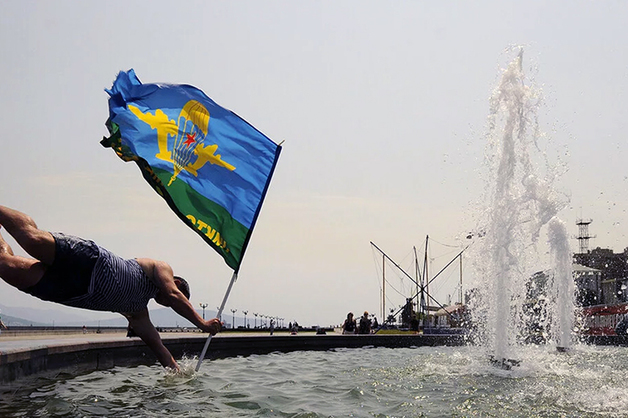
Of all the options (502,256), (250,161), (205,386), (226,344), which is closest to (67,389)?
(205,386)

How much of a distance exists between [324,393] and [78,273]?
12.4 feet

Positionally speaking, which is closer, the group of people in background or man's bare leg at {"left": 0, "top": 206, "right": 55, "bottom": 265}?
man's bare leg at {"left": 0, "top": 206, "right": 55, "bottom": 265}

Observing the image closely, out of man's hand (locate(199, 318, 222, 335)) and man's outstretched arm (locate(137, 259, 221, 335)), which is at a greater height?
man's outstretched arm (locate(137, 259, 221, 335))

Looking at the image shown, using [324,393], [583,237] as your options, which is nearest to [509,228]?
[324,393]

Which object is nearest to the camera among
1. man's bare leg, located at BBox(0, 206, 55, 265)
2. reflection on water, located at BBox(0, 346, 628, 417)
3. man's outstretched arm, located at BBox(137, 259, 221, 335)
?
man's bare leg, located at BBox(0, 206, 55, 265)

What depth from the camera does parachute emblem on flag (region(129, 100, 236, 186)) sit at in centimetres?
818

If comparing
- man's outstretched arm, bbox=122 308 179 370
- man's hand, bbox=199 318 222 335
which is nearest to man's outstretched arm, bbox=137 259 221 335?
man's hand, bbox=199 318 222 335

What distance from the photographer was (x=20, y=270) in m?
6.00

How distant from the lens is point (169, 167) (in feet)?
26.6

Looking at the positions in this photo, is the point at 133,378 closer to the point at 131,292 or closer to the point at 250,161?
Answer: the point at 131,292

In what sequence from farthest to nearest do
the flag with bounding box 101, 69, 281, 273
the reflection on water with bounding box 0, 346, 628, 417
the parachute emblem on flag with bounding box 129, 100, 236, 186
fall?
the parachute emblem on flag with bounding box 129, 100, 236, 186 → the flag with bounding box 101, 69, 281, 273 → the reflection on water with bounding box 0, 346, 628, 417

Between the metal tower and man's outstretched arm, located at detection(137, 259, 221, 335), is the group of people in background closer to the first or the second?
man's outstretched arm, located at detection(137, 259, 221, 335)

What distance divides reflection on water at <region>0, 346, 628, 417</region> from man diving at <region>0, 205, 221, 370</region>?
1142 millimetres

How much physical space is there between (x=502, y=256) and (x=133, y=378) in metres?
10.1
